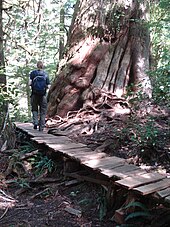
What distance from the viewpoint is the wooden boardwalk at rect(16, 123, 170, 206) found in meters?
3.74

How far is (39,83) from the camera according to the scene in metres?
7.34

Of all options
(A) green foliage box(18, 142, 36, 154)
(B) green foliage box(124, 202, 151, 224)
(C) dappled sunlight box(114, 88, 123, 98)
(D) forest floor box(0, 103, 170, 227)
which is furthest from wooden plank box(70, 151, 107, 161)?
(C) dappled sunlight box(114, 88, 123, 98)

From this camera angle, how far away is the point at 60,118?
27.6ft

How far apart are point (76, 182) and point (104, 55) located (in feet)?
15.4

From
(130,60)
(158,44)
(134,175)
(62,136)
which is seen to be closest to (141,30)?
(130,60)

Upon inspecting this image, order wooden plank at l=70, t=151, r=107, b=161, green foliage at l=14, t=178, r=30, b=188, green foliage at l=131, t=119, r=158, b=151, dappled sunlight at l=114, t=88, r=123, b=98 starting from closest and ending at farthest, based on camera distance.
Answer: wooden plank at l=70, t=151, r=107, b=161, green foliage at l=131, t=119, r=158, b=151, green foliage at l=14, t=178, r=30, b=188, dappled sunlight at l=114, t=88, r=123, b=98

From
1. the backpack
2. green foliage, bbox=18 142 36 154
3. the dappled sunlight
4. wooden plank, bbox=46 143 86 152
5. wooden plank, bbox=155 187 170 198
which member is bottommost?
green foliage, bbox=18 142 36 154

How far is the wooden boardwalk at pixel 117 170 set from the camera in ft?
12.3

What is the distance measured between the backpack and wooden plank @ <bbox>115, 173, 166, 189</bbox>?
3999 mm

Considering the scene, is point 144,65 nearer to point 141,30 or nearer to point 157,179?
point 141,30

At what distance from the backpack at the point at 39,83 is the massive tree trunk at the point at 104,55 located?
1363mm

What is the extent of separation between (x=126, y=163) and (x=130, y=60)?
4799mm

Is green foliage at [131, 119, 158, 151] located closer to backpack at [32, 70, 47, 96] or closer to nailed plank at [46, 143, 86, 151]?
nailed plank at [46, 143, 86, 151]

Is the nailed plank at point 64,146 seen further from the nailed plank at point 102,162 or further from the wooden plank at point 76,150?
the nailed plank at point 102,162
